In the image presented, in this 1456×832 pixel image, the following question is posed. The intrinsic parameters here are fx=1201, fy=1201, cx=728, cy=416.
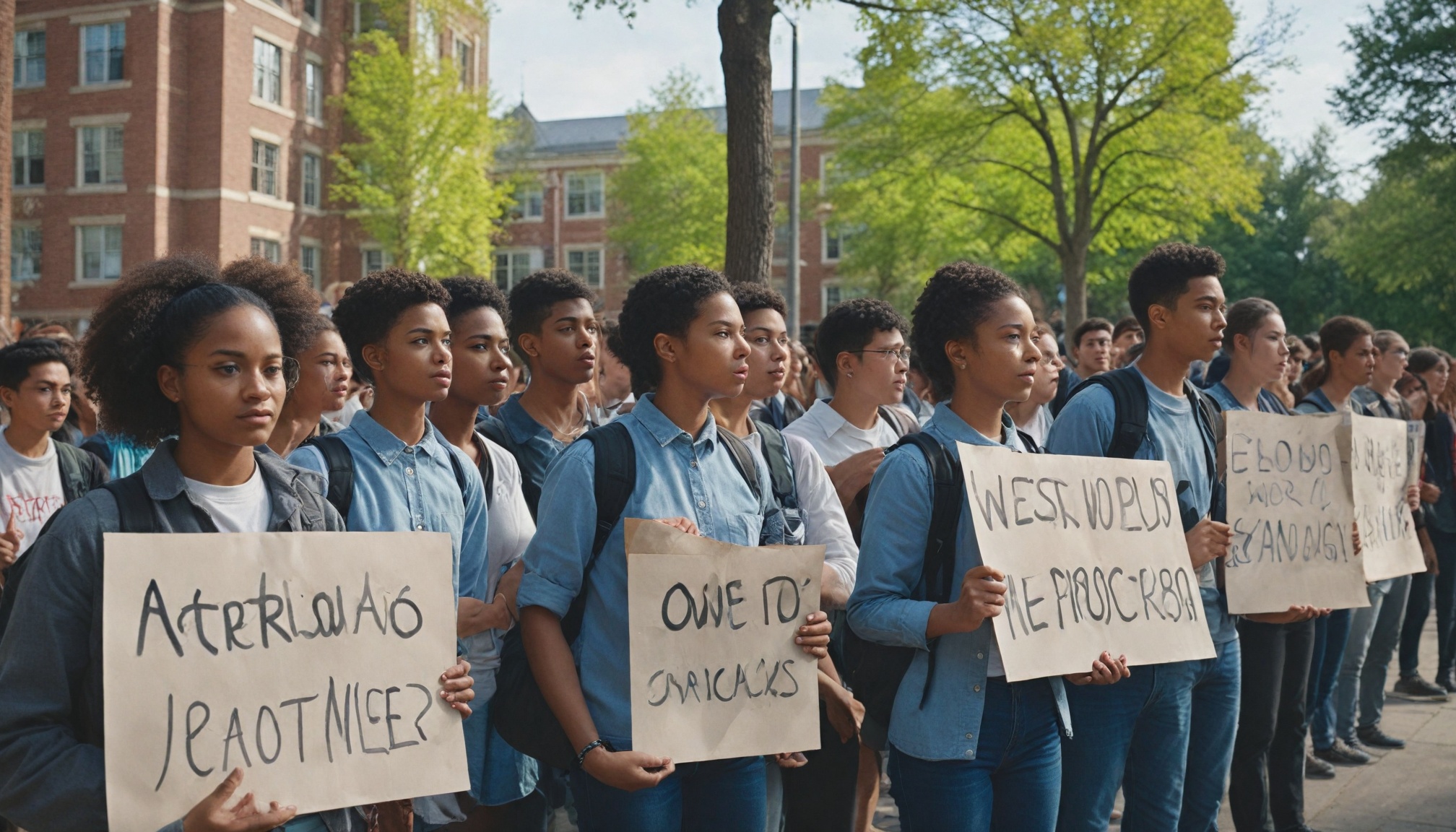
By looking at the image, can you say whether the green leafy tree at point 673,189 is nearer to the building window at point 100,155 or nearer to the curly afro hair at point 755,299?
the building window at point 100,155

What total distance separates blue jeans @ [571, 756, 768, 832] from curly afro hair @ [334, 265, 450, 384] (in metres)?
1.38

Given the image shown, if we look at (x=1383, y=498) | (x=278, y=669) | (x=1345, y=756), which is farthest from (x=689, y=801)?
(x=1345, y=756)

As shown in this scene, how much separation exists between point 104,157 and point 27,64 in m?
4.39

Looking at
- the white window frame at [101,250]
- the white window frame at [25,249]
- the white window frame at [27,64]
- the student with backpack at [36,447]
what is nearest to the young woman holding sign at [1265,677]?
the student with backpack at [36,447]

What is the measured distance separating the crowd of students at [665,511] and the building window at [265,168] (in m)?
32.5

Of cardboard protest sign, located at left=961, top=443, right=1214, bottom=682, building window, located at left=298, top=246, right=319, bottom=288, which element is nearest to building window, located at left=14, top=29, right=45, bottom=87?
building window, located at left=298, top=246, right=319, bottom=288

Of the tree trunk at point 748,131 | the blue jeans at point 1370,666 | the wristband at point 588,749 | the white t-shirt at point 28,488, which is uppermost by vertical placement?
the tree trunk at point 748,131

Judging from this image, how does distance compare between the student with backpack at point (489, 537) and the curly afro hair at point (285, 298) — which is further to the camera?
the student with backpack at point (489, 537)

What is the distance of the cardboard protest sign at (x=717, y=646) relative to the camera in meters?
2.70

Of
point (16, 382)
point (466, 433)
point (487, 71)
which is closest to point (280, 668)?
point (466, 433)

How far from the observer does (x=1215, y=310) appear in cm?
401

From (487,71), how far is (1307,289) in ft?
108

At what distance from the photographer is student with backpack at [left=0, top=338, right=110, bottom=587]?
5434 mm

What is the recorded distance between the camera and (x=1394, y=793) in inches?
237
